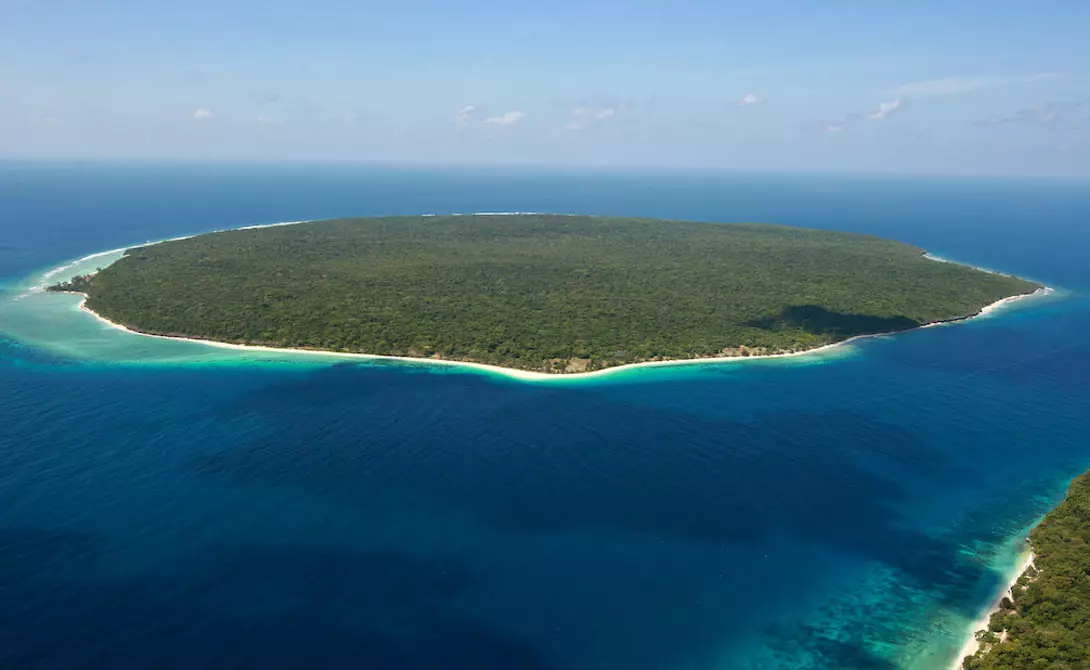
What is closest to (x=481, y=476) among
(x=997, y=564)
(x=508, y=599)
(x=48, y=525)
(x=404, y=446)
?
(x=404, y=446)

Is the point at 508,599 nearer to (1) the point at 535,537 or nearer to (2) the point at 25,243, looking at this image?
(1) the point at 535,537

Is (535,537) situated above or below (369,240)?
below

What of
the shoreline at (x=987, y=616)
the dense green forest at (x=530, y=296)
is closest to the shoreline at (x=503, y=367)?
the dense green forest at (x=530, y=296)

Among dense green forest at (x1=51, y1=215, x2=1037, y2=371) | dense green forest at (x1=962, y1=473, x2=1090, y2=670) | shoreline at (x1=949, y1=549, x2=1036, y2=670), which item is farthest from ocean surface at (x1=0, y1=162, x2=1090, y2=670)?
dense green forest at (x1=51, y1=215, x2=1037, y2=371)

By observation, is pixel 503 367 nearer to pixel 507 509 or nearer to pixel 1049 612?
pixel 507 509

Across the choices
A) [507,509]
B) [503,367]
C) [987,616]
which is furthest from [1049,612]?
[503,367]

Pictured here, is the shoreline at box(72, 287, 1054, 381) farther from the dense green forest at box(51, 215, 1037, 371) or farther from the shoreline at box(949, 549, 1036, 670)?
the shoreline at box(949, 549, 1036, 670)
